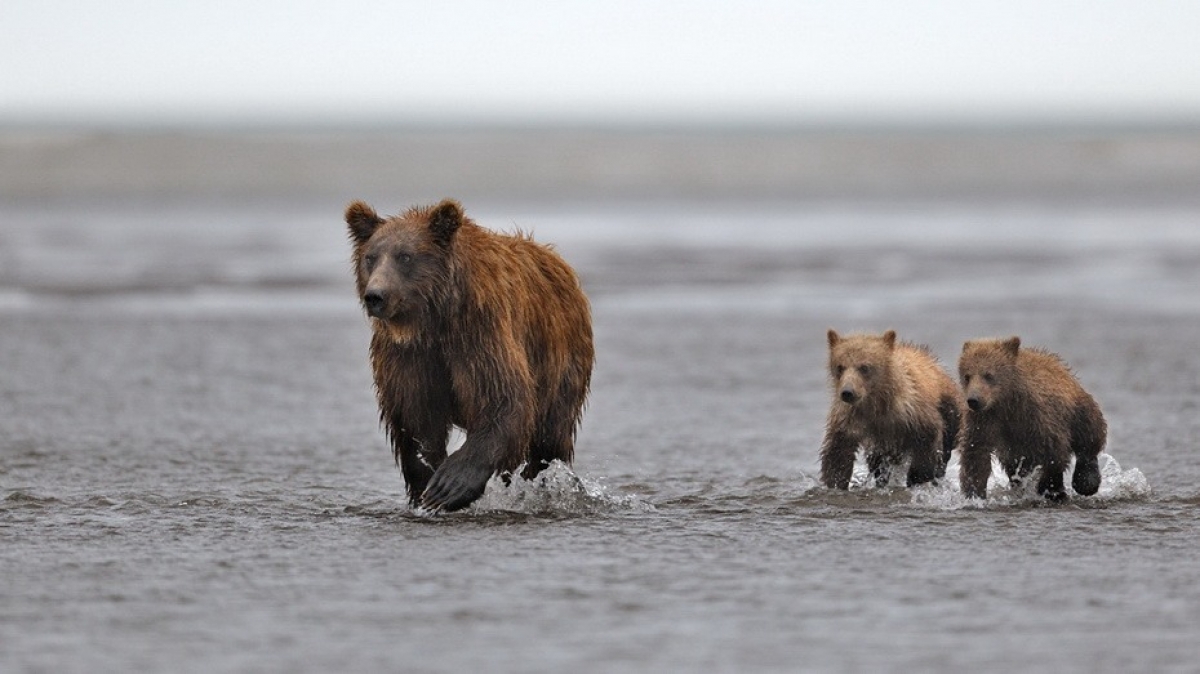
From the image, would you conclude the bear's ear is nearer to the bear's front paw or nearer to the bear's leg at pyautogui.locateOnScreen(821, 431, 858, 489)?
the bear's front paw

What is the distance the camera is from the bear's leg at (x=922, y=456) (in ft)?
28.7

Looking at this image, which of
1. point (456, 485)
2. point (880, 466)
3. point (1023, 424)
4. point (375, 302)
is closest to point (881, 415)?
point (880, 466)

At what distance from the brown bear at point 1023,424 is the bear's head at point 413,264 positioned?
2386mm

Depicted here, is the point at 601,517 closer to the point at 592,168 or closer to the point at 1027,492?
the point at 1027,492

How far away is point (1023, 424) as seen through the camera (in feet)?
28.2

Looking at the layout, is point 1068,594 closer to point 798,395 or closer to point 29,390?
point 798,395

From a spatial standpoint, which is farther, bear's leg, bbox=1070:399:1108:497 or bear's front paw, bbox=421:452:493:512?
bear's leg, bbox=1070:399:1108:497

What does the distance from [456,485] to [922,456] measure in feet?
7.29

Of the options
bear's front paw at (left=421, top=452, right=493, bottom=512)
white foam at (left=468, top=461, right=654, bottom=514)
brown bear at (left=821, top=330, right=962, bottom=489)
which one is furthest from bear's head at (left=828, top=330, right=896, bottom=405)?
bear's front paw at (left=421, top=452, right=493, bottom=512)

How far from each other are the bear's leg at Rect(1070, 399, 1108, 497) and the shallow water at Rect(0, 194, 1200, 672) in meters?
0.15

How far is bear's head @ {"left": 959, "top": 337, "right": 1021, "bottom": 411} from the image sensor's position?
848 centimetres

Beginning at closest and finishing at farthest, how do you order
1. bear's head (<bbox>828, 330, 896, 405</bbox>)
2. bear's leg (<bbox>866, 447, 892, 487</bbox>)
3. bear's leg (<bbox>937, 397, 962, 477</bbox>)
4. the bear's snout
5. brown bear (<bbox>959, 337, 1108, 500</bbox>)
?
the bear's snout → brown bear (<bbox>959, 337, 1108, 500</bbox>) → bear's head (<bbox>828, 330, 896, 405</bbox>) → bear's leg (<bbox>866, 447, 892, 487</bbox>) → bear's leg (<bbox>937, 397, 962, 477</bbox>)

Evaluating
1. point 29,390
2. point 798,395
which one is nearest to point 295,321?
point 29,390

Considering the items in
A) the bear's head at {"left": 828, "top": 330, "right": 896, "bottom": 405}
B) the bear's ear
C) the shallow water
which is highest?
the bear's ear
